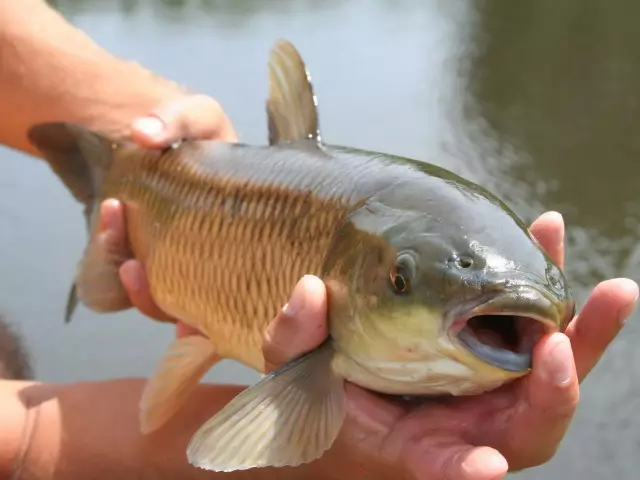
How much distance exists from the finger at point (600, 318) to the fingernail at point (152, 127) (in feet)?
2.75

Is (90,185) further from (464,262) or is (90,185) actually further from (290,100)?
(464,262)

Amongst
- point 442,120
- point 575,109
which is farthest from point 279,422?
point 575,109

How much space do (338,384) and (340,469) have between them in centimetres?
20

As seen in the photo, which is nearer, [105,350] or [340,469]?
[340,469]

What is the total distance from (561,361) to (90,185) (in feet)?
3.77

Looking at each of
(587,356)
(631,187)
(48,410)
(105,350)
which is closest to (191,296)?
(48,410)

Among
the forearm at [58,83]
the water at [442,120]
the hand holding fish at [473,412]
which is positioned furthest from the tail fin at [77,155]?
the hand holding fish at [473,412]

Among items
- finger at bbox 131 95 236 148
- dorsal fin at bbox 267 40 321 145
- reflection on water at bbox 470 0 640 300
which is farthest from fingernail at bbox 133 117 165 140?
reflection on water at bbox 470 0 640 300

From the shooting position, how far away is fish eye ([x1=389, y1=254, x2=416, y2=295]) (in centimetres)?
79

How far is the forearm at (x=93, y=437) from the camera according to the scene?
4.13ft

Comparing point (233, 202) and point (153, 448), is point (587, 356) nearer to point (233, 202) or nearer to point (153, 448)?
point (233, 202)

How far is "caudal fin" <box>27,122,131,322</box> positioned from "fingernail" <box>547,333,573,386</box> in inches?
38.0

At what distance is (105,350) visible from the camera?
83.0 inches

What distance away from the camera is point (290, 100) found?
122 centimetres
